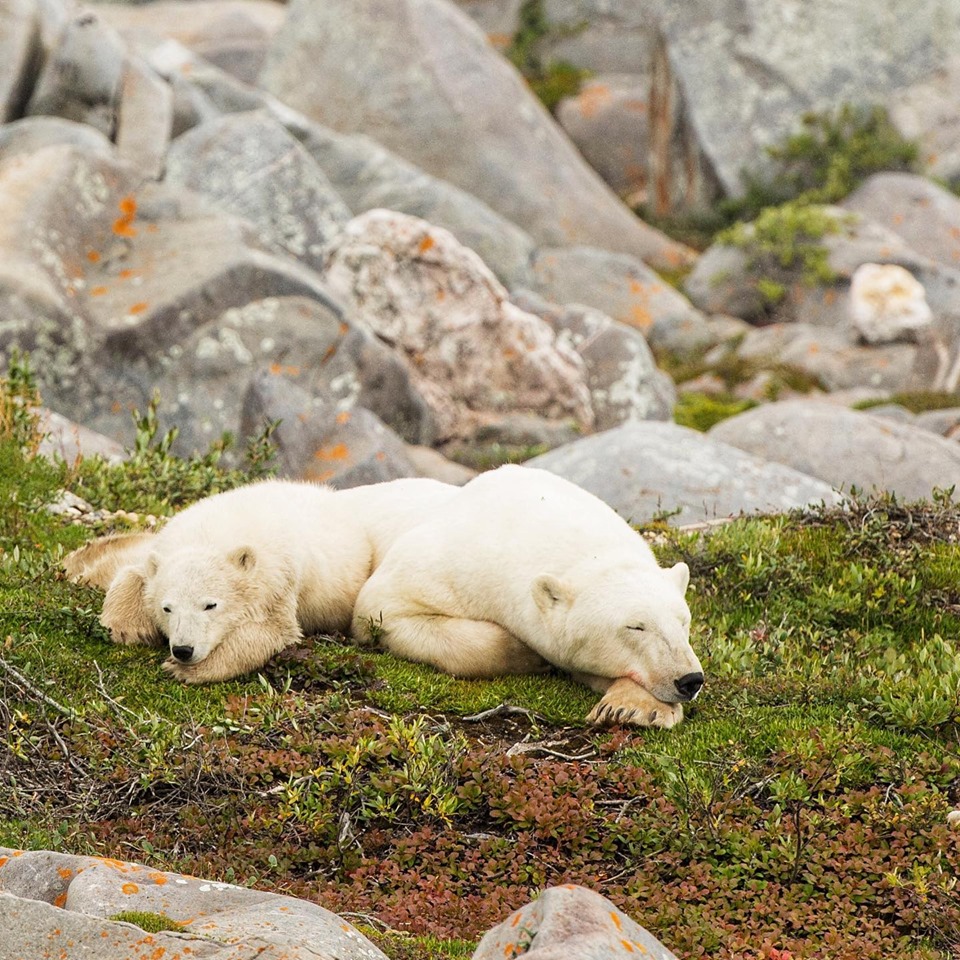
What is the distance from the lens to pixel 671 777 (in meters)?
6.48

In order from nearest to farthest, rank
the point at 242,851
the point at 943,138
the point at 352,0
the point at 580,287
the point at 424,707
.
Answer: the point at 242,851, the point at 424,707, the point at 580,287, the point at 352,0, the point at 943,138

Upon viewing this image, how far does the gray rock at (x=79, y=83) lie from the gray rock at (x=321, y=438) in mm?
12316

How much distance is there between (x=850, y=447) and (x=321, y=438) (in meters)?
5.65

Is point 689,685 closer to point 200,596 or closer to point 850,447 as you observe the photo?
point 200,596

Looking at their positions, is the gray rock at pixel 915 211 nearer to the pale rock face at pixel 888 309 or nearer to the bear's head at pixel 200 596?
the pale rock face at pixel 888 309

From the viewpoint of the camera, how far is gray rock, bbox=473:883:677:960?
4.14 m

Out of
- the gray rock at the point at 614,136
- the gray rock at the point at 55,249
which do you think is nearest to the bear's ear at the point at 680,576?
the gray rock at the point at 55,249

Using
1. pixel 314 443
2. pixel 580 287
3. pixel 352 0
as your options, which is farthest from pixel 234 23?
pixel 314 443

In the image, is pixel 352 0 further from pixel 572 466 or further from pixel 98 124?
pixel 572 466

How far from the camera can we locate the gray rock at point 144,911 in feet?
13.8

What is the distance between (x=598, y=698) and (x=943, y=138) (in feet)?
101

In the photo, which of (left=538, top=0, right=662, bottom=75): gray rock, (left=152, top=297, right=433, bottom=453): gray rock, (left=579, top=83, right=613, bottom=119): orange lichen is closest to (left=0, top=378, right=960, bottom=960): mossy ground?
(left=152, top=297, right=433, bottom=453): gray rock

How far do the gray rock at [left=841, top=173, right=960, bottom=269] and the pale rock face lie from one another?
5.84m

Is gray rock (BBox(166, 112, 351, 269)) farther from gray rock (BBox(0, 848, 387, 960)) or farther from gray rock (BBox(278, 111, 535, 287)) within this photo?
gray rock (BBox(0, 848, 387, 960))
